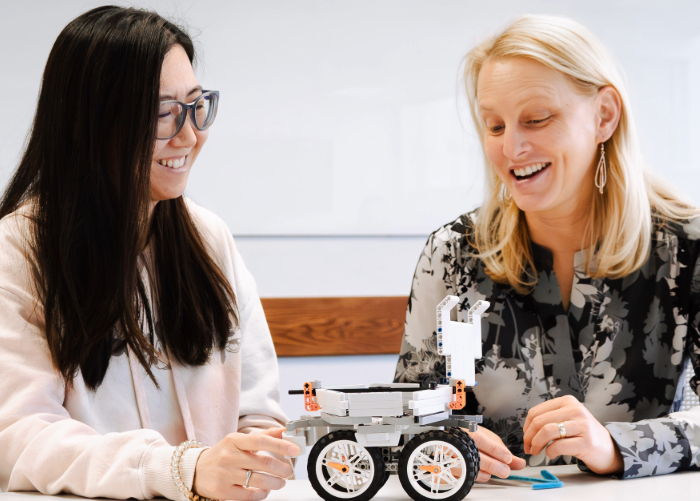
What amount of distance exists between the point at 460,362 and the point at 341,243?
166 centimetres

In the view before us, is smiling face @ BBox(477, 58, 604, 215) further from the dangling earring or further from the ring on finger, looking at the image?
the ring on finger

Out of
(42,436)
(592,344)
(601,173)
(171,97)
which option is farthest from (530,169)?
(42,436)

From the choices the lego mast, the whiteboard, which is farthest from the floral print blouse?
the whiteboard

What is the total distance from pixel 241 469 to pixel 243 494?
0.04 meters

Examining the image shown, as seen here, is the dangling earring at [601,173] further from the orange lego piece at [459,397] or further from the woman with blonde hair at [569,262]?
the orange lego piece at [459,397]

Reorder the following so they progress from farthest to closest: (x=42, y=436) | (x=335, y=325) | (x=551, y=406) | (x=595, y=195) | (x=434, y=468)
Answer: (x=335, y=325) → (x=595, y=195) → (x=551, y=406) → (x=42, y=436) → (x=434, y=468)

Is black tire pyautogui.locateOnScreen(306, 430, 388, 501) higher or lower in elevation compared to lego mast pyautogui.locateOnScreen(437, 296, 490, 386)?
lower

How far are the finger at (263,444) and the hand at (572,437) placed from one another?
0.40 meters

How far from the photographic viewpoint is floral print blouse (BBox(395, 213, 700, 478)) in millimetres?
1306

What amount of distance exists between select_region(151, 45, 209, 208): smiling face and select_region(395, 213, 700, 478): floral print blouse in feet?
1.97

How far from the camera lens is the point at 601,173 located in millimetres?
1391

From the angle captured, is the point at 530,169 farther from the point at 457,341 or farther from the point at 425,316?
the point at 457,341

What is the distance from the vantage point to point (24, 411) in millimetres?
966

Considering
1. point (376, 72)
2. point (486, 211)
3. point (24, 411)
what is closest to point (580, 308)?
point (486, 211)
